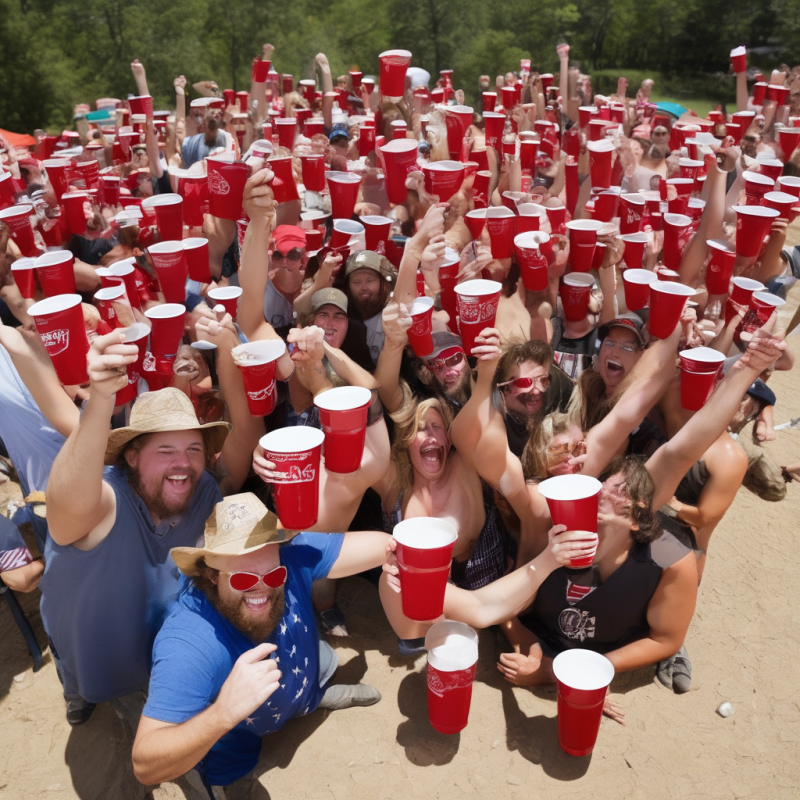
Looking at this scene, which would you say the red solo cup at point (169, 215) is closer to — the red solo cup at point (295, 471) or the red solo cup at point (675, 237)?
the red solo cup at point (295, 471)

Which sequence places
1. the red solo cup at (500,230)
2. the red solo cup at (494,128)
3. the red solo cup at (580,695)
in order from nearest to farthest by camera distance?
the red solo cup at (580,695) < the red solo cup at (500,230) < the red solo cup at (494,128)

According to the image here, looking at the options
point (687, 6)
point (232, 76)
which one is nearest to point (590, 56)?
point (687, 6)

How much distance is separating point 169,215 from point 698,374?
306 cm

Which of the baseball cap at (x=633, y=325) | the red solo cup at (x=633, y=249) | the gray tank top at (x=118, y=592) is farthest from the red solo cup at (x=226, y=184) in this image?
the red solo cup at (x=633, y=249)

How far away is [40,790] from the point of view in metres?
3.39

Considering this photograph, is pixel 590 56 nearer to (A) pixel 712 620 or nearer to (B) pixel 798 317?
(B) pixel 798 317

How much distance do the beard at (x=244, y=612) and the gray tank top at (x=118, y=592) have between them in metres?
0.29

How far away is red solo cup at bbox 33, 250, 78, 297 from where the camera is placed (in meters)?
3.66

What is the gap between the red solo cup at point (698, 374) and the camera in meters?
3.40

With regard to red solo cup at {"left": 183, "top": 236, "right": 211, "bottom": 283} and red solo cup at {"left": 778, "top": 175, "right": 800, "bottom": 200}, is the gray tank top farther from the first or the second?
red solo cup at {"left": 778, "top": 175, "right": 800, "bottom": 200}

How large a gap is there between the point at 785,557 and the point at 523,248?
284 cm

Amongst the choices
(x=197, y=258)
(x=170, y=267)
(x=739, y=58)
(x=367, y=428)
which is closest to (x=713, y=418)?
(x=367, y=428)

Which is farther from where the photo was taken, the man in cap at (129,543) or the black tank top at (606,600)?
the black tank top at (606,600)

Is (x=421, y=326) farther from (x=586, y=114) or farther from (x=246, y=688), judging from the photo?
(x=586, y=114)
